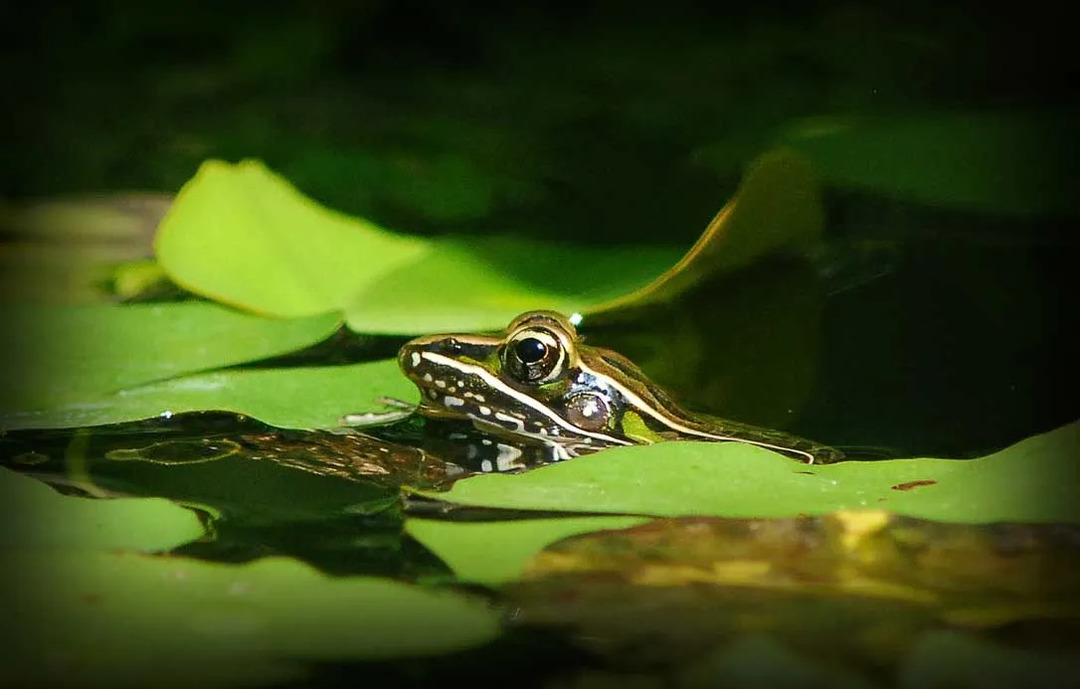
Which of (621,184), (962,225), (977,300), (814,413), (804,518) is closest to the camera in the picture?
(804,518)

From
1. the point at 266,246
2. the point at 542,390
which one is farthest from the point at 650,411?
the point at 266,246

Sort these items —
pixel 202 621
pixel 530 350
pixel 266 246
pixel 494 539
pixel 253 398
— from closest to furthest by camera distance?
pixel 202 621 < pixel 494 539 < pixel 253 398 < pixel 530 350 < pixel 266 246

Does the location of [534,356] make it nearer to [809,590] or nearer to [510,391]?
[510,391]

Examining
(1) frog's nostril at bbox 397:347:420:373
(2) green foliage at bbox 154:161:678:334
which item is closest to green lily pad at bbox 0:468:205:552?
(1) frog's nostril at bbox 397:347:420:373

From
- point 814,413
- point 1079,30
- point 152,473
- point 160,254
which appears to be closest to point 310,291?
point 160,254

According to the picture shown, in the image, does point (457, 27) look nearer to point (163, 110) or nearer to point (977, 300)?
point (163, 110)

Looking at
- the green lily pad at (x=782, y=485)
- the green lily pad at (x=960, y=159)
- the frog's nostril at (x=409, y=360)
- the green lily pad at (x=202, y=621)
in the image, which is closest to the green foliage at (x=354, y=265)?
the frog's nostril at (x=409, y=360)

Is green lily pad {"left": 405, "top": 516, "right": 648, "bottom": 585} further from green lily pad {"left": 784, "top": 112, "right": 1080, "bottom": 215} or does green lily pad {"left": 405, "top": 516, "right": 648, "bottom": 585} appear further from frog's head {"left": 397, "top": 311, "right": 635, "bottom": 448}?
green lily pad {"left": 784, "top": 112, "right": 1080, "bottom": 215}
